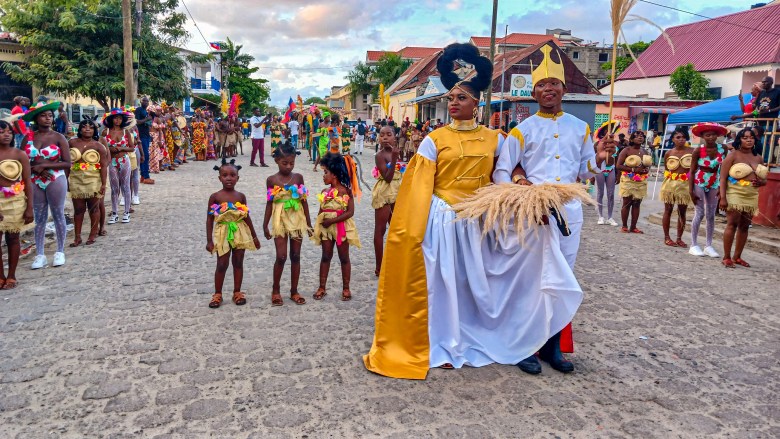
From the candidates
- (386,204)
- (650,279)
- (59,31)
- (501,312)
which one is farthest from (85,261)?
(59,31)

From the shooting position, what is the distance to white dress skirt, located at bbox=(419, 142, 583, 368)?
388 cm

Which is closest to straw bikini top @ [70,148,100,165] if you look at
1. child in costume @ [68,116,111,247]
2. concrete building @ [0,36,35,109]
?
child in costume @ [68,116,111,247]

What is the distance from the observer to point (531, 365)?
3.96 m

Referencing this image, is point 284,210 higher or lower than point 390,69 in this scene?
lower

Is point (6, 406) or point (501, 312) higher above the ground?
point (501, 312)

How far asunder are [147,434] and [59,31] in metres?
26.2

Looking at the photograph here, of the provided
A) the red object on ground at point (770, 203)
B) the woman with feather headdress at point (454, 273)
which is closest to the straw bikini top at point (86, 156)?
the woman with feather headdress at point (454, 273)

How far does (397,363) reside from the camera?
12.8 ft

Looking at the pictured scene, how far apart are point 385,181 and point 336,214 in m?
1.03

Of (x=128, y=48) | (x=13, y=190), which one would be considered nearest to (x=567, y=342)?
(x=13, y=190)

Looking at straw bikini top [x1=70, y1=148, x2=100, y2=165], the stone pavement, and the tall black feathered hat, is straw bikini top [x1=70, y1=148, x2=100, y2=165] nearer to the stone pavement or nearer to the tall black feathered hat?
the stone pavement

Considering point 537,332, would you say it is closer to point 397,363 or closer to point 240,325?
point 397,363

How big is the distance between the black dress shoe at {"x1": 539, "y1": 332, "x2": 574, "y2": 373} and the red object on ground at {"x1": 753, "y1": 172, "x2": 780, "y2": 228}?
24.8 feet

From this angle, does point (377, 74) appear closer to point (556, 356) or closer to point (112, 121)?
point (112, 121)
